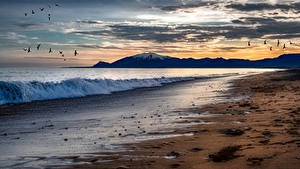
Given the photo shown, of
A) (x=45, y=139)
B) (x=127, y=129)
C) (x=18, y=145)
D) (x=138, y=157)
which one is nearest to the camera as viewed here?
(x=138, y=157)

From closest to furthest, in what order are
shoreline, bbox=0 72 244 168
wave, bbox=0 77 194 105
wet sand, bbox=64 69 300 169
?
wet sand, bbox=64 69 300 169 → shoreline, bbox=0 72 244 168 → wave, bbox=0 77 194 105

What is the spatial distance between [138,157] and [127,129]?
3201mm

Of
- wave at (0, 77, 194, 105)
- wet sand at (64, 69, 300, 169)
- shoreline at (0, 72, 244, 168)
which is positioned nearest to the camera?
wet sand at (64, 69, 300, 169)

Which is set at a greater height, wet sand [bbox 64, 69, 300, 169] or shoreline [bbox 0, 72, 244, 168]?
wet sand [bbox 64, 69, 300, 169]

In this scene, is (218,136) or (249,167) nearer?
(249,167)

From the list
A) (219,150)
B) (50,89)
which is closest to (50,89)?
(50,89)

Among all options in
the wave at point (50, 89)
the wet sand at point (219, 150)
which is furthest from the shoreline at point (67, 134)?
the wave at point (50, 89)

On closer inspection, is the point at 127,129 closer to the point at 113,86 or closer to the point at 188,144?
the point at 188,144

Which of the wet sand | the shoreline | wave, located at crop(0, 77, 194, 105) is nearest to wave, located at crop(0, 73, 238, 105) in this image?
wave, located at crop(0, 77, 194, 105)

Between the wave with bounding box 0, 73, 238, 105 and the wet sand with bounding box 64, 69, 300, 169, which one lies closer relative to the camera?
the wet sand with bounding box 64, 69, 300, 169

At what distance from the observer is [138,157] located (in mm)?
6090

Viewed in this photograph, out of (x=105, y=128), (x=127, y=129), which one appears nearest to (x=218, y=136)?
(x=127, y=129)

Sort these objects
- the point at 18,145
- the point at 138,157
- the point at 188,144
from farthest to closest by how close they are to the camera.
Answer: the point at 18,145, the point at 188,144, the point at 138,157

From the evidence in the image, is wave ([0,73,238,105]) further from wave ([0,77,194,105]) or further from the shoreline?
the shoreline
